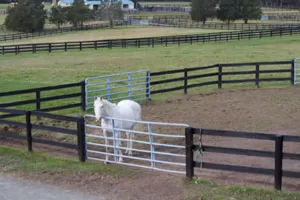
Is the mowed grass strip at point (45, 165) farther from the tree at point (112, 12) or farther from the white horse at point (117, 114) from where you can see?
the tree at point (112, 12)

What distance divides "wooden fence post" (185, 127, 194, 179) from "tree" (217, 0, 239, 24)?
83.9 m

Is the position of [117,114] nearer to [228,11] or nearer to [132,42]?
[132,42]

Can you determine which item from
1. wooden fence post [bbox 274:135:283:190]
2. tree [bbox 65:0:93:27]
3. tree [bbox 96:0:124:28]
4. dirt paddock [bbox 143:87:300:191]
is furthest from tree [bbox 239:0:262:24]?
wooden fence post [bbox 274:135:283:190]

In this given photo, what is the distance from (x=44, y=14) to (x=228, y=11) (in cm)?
3473

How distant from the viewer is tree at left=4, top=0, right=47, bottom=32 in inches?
3322

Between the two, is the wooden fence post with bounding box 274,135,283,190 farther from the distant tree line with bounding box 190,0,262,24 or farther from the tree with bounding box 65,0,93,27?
the tree with bounding box 65,0,93,27

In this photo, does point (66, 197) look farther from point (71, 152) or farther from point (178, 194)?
point (71, 152)

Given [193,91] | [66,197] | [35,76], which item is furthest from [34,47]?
[66,197]

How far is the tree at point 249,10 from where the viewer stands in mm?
89688

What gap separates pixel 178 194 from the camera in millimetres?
8258

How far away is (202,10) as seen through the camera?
9362 cm

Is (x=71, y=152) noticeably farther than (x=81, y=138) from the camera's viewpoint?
Yes

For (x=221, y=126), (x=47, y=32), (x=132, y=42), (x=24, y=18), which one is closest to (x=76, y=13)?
(x=24, y=18)

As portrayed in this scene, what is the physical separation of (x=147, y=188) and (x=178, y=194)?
68 cm
